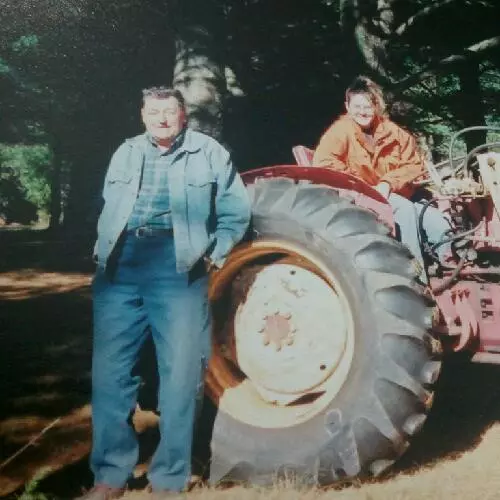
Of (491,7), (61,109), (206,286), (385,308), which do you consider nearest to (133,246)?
(206,286)

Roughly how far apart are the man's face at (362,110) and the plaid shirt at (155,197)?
2.32 ft

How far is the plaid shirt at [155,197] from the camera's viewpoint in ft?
6.14

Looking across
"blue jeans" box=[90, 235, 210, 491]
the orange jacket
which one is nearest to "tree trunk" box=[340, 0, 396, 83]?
the orange jacket

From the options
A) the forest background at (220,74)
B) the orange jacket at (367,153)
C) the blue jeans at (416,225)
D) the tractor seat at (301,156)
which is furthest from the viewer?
the tractor seat at (301,156)

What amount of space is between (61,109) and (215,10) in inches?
32.9

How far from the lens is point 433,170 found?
2172 millimetres

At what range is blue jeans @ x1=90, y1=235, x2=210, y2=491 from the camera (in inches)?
74.3

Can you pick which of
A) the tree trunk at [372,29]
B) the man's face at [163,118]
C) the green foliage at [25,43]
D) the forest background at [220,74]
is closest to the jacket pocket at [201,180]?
the man's face at [163,118]

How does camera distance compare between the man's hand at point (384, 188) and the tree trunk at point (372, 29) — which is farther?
the tree trunk at point (372, 29)

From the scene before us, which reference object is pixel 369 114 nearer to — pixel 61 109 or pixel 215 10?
pixel 215 10

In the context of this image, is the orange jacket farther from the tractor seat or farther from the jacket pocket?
the jacket pocket

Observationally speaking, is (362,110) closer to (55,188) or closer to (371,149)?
(371,149)

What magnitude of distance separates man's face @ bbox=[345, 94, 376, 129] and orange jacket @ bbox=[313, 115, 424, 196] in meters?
0.02

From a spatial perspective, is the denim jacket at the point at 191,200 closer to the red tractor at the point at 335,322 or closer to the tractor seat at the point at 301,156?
the red tractor at the point at 335,322
